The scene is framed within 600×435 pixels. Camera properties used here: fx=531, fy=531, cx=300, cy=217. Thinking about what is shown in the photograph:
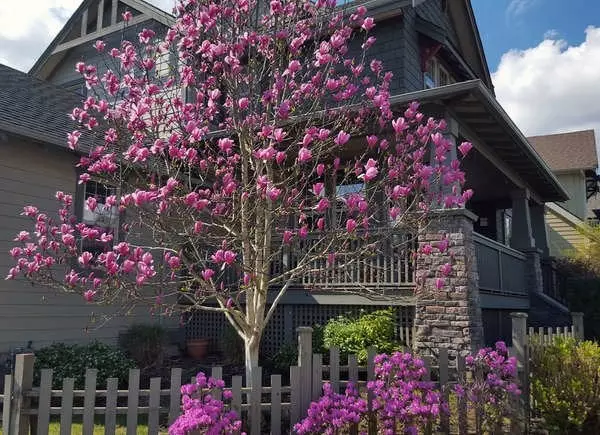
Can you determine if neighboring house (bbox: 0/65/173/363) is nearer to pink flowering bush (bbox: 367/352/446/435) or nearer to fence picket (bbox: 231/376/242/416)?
fence picket (bbox: 231/376/242/416)

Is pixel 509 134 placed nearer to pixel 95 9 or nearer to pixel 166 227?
pixel 166 227

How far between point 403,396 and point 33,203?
7.35 meters

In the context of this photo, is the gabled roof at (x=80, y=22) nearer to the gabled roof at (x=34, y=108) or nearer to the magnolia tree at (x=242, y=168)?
the gabled roof at (x=34, y=108)

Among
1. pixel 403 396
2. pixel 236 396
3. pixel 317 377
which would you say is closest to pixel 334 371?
pixel 317 377

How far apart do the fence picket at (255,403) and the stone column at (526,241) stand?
11.2 metres

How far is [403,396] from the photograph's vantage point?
4383 mm

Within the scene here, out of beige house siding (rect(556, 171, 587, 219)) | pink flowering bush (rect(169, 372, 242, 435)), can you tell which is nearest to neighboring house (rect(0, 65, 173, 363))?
pink flowering bush (rect(169, 372, 242, 435))

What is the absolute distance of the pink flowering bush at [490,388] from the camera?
4547mm

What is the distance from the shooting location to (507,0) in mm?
9430

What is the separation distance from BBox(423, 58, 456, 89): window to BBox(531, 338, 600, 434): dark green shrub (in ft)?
29.8

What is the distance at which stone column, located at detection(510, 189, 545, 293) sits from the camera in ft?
45.7

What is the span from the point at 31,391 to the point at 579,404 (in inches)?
188

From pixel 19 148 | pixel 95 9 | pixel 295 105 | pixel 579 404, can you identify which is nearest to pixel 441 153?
pixel 295 105

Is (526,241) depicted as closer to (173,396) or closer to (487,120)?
(487,120)
